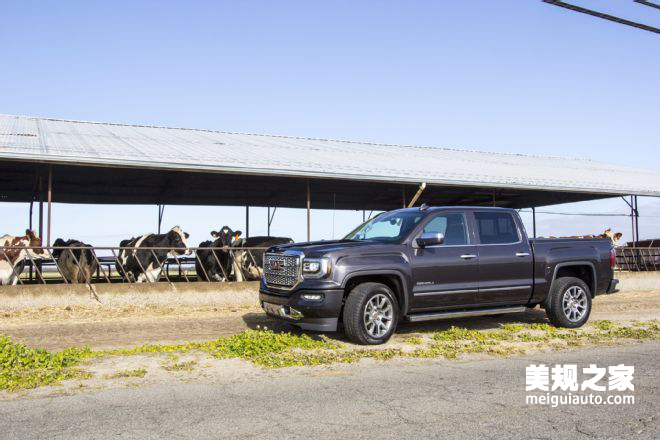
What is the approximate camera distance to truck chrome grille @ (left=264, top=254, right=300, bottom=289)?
8828 mm

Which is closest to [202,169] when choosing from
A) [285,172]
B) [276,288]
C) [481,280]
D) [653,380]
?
[285,172]

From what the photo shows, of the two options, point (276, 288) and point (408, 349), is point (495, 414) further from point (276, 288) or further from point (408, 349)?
point (276, 288)

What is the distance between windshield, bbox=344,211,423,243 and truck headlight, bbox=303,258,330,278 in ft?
4.32

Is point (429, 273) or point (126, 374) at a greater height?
point (429, 273)

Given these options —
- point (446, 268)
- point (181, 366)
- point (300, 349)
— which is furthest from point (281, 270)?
point (446, 268)

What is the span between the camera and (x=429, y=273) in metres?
9.16

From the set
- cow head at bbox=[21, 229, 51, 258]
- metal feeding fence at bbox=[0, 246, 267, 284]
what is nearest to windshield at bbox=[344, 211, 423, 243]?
metal feeding fence at bbox=[0, 246, 267, 284]

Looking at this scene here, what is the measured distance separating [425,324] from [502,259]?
6.28 ft

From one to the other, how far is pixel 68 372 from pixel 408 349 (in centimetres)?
440

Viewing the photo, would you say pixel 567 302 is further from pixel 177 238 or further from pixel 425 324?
pixel 177 238

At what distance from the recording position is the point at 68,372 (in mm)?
6789

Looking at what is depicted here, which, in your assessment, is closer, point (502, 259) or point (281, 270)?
point (281, 270)

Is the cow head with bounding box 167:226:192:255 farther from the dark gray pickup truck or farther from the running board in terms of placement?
the running board

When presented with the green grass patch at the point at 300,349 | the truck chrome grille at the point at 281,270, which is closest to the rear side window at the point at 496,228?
the green grass patch at the point at 300,349
